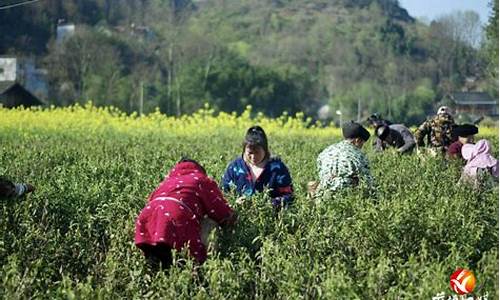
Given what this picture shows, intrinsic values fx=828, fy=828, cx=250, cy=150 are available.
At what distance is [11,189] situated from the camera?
573 cm

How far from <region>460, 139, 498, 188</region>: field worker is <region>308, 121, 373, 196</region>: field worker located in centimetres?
138

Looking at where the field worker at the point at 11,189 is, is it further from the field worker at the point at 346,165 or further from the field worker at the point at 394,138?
the field worker at the point at 394,138

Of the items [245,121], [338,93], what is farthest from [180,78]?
[245,121]

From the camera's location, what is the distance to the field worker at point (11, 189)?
5676 mm

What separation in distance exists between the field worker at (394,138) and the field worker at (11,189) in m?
6.36

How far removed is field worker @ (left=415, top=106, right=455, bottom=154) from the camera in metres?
10.6

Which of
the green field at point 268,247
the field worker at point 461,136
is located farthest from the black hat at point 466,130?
the green field at point 268,247

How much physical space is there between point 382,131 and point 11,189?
6.63 metres

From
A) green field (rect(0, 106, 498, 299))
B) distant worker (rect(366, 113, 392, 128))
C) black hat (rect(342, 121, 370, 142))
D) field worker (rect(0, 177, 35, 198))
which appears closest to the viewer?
green field (rect(0, 106, 498, 299))

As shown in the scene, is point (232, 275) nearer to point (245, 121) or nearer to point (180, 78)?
point (245, 121)

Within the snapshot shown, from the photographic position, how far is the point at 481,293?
4004 mm

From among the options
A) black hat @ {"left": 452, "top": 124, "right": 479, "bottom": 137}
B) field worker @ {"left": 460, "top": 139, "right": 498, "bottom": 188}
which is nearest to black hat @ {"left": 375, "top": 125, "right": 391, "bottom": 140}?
black hat @ {"left": 452, "top": 124, "right": 479, "bottom": 137}

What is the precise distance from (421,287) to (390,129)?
25.4 feet

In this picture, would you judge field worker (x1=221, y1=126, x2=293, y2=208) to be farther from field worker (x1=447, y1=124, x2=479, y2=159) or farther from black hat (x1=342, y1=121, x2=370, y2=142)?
field worker (x1=447, y1=124, x2=479, y2=159)
